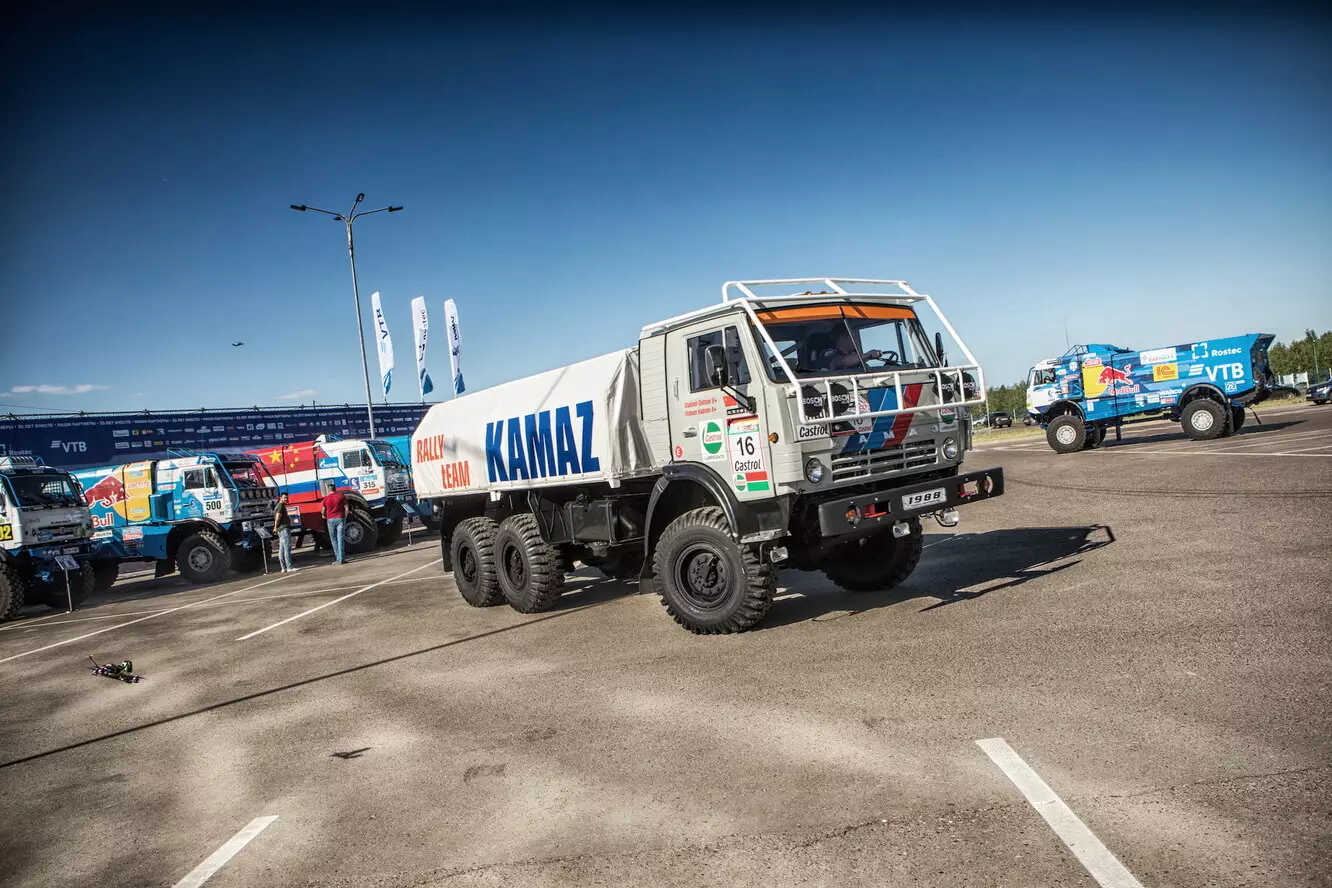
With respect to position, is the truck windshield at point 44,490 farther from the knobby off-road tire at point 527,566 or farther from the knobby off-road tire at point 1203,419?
the knobby off-road tire at point 1203,419

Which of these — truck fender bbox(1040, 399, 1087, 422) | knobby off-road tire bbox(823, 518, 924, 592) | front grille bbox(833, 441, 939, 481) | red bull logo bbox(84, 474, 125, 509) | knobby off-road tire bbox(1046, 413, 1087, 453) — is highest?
red bull logo bbox(84, 474, 125, 509)

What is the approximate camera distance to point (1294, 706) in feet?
14.3

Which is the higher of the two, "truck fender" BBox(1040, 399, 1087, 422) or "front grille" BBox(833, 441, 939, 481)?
"truck fender" BBox(1040, 399, 1087, 422)

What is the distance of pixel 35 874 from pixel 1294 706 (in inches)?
249

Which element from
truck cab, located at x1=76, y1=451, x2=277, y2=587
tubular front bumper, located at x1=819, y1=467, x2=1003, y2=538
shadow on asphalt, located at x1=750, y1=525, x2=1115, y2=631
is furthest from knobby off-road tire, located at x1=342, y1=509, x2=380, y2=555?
tubular front bumper, located at x1=819, y1=467, x2=1003, y2=538

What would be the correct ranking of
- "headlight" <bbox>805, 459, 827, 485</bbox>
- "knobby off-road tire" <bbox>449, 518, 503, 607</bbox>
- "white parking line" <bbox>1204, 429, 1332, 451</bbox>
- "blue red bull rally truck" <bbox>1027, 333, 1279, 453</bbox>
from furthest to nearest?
"blue red bull rally truck" <bbox>1027, 333, 1279, 453</bbox> → "white parking line" <bbox>1204, 429, 1332, 451</bbox> → "knobby off-road tire" <bbox>449, 518, 503, 607</bbox> → "headlight" <bbox>805, 459, 827, 485</bbox>

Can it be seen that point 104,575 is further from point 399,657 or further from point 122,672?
point 399,657

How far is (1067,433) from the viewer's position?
23516 millimetres

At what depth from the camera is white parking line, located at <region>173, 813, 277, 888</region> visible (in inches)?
151

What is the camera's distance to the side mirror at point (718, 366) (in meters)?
7.16

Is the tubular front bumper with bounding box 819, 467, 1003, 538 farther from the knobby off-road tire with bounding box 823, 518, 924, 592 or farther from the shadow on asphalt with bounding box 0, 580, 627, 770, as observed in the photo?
the shadow on asphalt with bounding box 0, 580, 627, 770

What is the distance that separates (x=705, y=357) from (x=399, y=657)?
4116 mm

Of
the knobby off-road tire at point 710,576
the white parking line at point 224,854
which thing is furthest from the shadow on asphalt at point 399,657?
the white parking line at point 224,854

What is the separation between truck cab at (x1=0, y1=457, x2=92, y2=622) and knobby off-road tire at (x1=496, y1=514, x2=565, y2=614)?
33.1 ft
